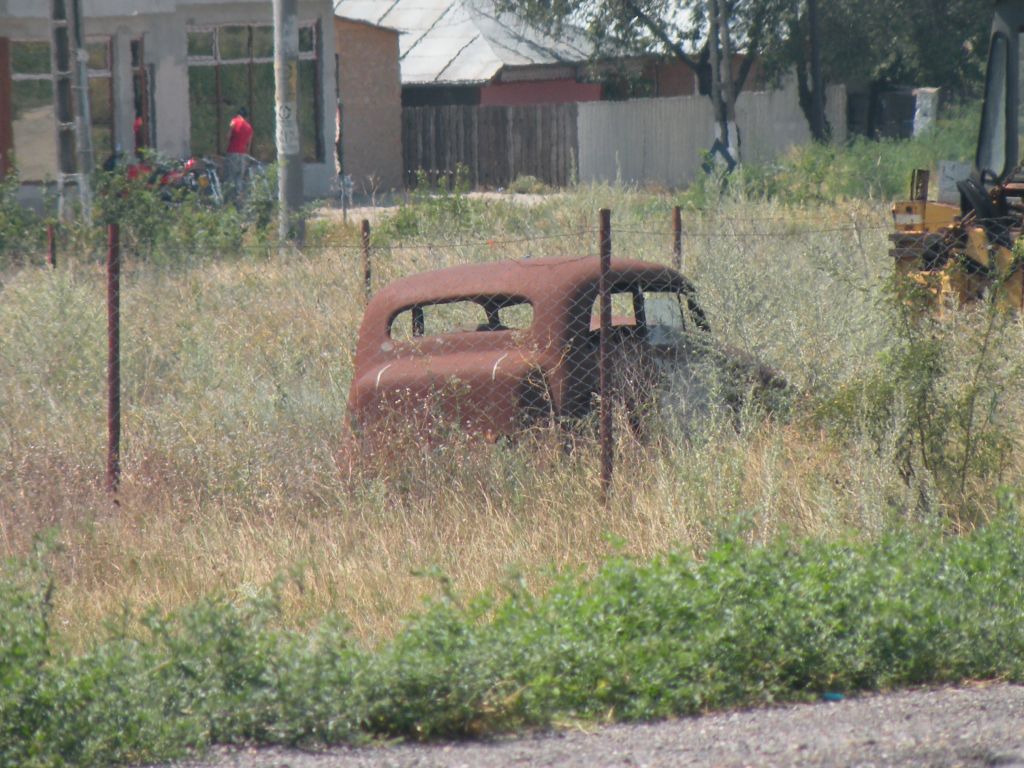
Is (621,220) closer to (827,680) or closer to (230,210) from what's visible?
(230,210)

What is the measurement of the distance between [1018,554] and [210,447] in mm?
4637

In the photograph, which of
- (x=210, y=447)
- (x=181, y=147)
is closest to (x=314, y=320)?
(x=210, y=447)

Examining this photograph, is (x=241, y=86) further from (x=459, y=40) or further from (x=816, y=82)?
(x=816, y=82)

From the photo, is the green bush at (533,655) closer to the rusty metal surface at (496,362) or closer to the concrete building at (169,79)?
the rusty metal surface at (496,362)

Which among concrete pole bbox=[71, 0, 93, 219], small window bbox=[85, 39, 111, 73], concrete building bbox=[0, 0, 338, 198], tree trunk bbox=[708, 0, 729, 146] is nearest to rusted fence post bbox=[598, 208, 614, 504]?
concrete pole bbox=[71, 0, 93, 219]

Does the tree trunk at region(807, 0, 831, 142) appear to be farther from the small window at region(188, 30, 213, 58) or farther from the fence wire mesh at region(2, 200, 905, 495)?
the fence wire mesh at region(2, 200, 905, 495)

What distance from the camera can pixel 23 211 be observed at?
16562 mm

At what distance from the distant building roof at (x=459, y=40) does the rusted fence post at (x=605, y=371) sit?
29.0 meters

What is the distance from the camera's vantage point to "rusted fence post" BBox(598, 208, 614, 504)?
7.52 m

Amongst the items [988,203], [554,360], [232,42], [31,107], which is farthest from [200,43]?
[554,360]

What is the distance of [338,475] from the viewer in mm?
7910

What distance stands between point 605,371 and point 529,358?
0.44 metres

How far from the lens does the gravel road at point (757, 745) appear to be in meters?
4.57

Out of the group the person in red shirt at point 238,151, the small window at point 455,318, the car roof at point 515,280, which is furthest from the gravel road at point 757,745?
the person in red shirt at point 238,151
